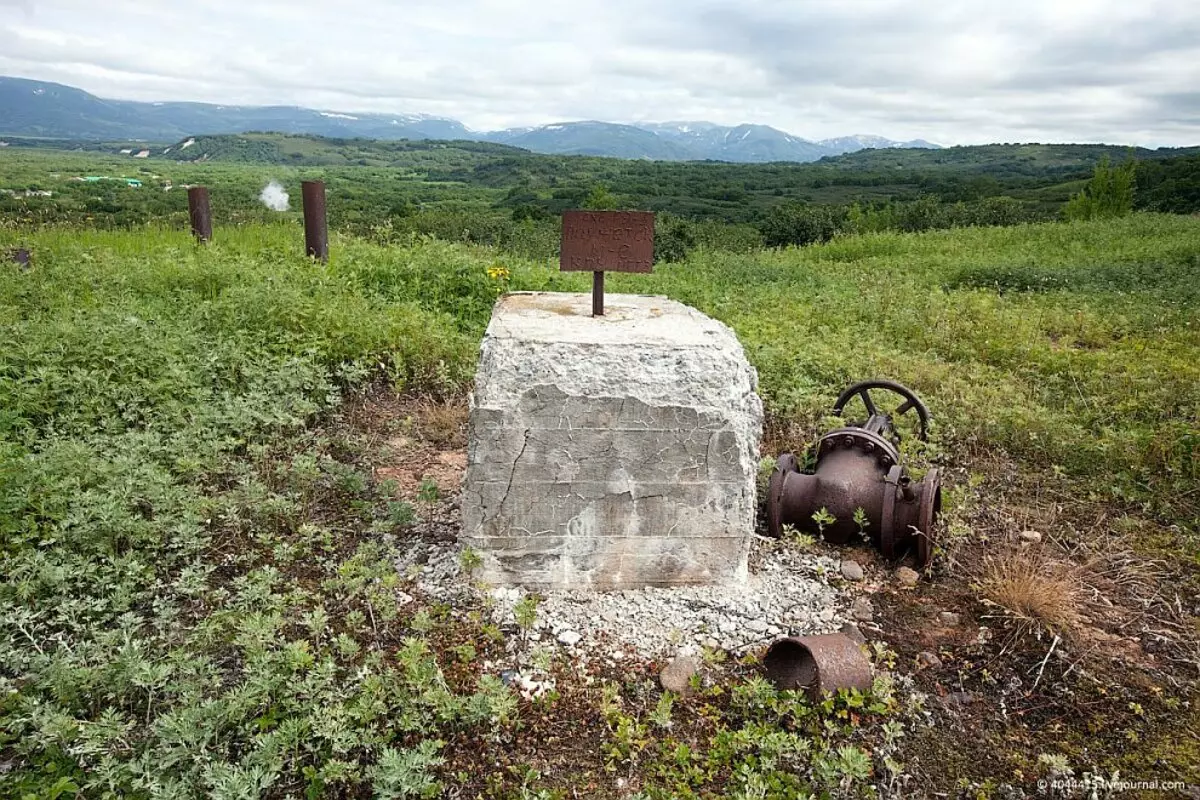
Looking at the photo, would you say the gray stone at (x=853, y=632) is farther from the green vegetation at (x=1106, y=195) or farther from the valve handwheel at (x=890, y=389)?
the green vegetation at (x=1106, y=195)

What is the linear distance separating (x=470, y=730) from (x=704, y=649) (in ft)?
3.41

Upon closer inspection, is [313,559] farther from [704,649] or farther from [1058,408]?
[1058,408]

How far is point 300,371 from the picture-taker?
5.32 m

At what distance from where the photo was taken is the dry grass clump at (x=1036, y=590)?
131 inches

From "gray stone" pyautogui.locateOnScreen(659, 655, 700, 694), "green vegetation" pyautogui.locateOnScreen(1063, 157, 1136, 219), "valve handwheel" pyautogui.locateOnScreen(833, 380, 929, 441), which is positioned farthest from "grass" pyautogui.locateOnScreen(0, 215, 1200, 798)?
"green vegetation" pyautogui.locateOnScreen(1063, 157, 1136, 219)

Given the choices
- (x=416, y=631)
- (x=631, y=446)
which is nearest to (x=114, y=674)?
(x=416, y=631)

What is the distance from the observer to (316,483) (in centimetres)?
447

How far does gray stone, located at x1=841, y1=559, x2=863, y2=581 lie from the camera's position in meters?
3.80

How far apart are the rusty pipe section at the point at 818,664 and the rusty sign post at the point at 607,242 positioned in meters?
1.89

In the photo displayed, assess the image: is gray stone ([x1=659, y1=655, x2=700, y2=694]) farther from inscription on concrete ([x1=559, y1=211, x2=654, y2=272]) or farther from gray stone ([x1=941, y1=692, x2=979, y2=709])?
inscription on concrete ([x1=559, y1=211, x2=654, y2=272])

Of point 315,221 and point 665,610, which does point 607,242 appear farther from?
point 315,221

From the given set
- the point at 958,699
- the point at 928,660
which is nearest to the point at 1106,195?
the point at 928,660

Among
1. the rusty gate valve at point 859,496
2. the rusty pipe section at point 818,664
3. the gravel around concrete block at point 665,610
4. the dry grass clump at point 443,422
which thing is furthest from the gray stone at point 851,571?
the dry grass clump at point 443,422

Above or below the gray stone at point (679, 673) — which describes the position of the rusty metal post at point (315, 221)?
above
